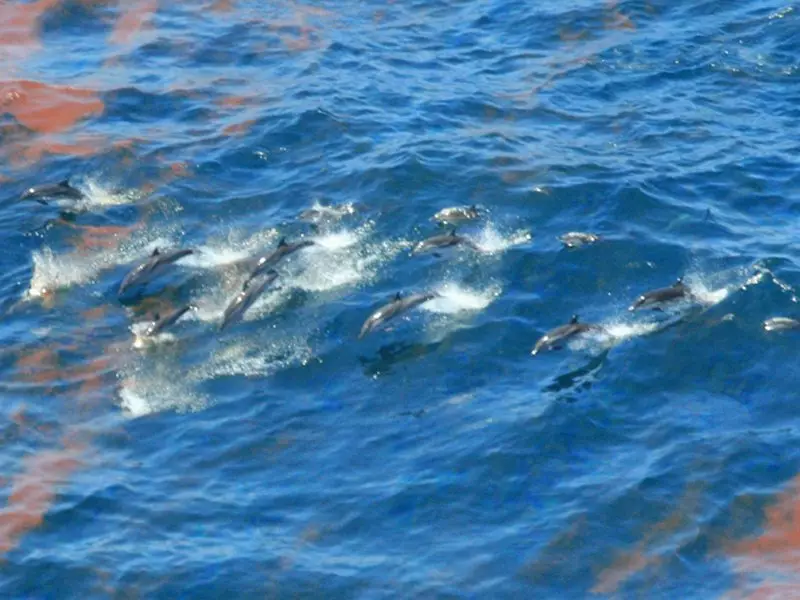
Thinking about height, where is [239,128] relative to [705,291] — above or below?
above

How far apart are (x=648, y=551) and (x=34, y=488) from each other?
10485 mm

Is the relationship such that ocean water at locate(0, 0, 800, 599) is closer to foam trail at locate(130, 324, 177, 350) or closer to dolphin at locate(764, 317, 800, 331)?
foam trail at locate(130, 324, 177, 350)

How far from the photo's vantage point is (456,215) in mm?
29969

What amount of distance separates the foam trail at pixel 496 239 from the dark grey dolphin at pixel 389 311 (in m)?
3.11

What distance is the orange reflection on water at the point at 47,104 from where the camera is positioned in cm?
3569

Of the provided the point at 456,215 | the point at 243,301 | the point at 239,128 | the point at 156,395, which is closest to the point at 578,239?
the point at 456,215

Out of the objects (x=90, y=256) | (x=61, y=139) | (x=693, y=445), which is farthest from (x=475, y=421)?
(x=61, y=139)

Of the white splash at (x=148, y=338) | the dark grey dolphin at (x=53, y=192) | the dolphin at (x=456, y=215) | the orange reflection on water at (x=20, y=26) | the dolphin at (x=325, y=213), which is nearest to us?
the white splash at (x=148, y=338)

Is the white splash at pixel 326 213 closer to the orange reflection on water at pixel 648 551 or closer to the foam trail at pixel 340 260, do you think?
the foam trail at pixel 340 260

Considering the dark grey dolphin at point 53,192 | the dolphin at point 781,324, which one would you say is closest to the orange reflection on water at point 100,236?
the dark grey dolphin at point 53,192

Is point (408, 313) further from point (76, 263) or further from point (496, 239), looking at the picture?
point (76, 263)

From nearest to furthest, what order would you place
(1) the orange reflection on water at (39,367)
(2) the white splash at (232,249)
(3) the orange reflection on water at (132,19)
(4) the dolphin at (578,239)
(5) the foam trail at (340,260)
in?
(1) the orange reflection on water at (39,367) < (5) the foam trail at (340,260) < (4) the dolphin at (578,239) < (2) the white splash at (232,249) < (3) the orange reflection on water at (132,19)

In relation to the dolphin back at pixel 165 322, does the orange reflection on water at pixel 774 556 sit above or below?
below

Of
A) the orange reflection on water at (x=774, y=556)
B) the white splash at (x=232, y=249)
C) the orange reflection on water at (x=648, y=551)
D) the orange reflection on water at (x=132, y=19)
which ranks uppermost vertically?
the orange reflection on water at (x=132, y=19)
